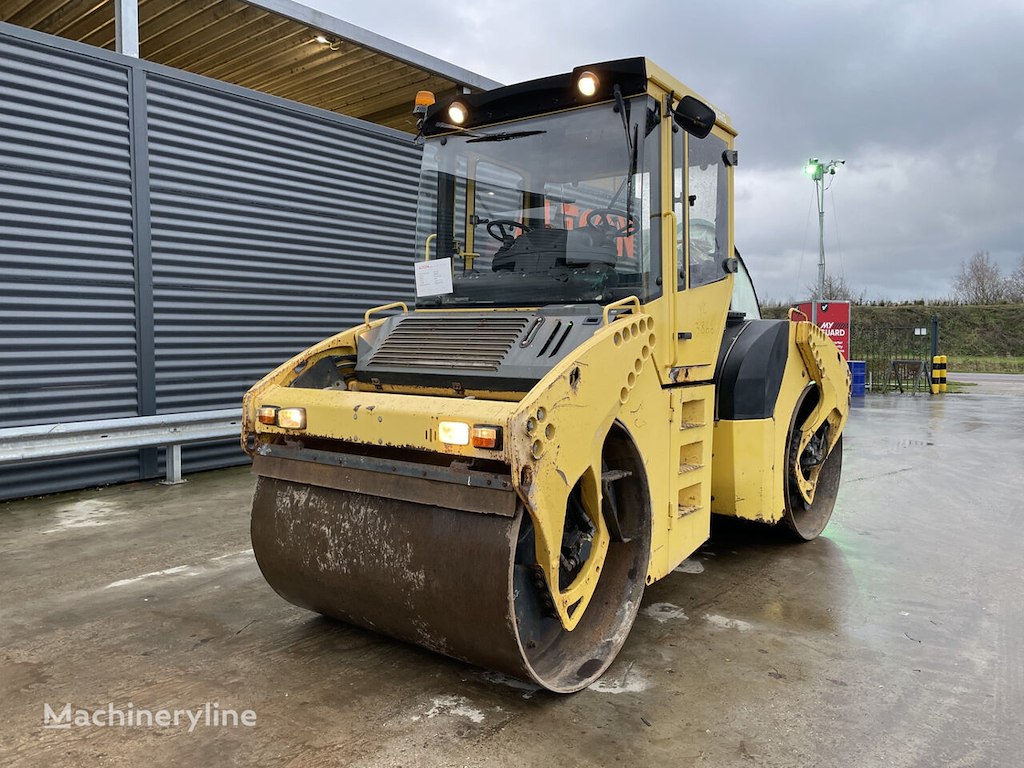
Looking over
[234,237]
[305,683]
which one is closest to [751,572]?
[305,683]

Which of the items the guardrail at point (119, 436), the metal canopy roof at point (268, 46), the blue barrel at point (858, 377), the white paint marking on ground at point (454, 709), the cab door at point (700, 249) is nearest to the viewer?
the white paint marking on ground at point (454, 709)

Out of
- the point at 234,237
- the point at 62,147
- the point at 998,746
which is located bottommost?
the point at 998,746

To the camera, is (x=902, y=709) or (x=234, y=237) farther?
(x=234, y=237)

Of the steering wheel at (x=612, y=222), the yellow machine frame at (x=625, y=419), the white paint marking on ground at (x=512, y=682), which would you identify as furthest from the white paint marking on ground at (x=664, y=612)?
the steering wheel at (x=612, y=222)

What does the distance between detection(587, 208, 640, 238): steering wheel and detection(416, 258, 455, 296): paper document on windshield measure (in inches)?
32.2

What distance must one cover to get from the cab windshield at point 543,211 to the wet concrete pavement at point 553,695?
1764 millimetres

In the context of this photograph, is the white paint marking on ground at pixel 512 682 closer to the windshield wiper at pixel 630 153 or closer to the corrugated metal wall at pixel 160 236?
the windshield wiper at pixel 630 153

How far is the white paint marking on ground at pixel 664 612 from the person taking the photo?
3910 millimetres

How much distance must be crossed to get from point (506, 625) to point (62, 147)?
6090 millimetres

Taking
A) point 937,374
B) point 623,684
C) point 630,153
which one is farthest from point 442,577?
point 937,374

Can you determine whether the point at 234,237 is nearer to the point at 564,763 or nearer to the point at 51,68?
the point at 51,68

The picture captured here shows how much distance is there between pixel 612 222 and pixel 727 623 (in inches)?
84.0

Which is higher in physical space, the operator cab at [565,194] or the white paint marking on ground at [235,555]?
the operator cab at [565,194]

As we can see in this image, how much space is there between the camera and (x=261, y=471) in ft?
11.3
